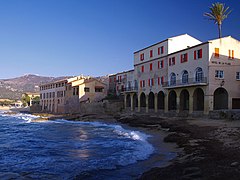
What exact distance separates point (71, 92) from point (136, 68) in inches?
914

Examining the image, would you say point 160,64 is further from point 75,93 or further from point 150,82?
point 75,93

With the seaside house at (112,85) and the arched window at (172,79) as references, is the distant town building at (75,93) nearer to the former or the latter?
the seaside house at (112,85)

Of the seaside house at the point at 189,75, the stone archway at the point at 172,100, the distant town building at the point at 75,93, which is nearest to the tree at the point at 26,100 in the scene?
the distant town building at the point at 75,93

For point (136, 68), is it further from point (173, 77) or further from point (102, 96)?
point (102, 96)

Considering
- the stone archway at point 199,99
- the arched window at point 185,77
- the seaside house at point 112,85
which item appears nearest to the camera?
the arched window at point 185,77

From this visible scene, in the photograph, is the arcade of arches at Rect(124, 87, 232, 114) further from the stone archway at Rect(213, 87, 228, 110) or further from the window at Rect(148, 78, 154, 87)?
the window at Rect(148, 78, 154, 87)

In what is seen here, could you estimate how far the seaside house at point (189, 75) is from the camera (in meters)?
34.0

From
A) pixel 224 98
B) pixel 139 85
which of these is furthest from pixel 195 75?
pixel 139 85

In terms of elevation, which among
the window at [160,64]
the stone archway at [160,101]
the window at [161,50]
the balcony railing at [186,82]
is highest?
the window at [161,50]

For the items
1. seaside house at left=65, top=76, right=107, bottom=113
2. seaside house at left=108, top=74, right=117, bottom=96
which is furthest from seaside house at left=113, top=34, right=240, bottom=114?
seaside house at left=108, top=74, right=117, bottom=96

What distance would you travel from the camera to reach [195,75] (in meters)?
36.1

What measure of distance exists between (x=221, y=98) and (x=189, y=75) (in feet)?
18.1

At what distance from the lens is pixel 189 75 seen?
37219 millimetres

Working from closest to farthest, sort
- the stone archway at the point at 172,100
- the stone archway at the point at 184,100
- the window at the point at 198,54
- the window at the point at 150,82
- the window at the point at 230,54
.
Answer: the window at the point at 198,54
the window at the point at 230,54
the stone archway at the point at 184,100
the stone archway at the point at 172,100
the window at the point at 150,82
